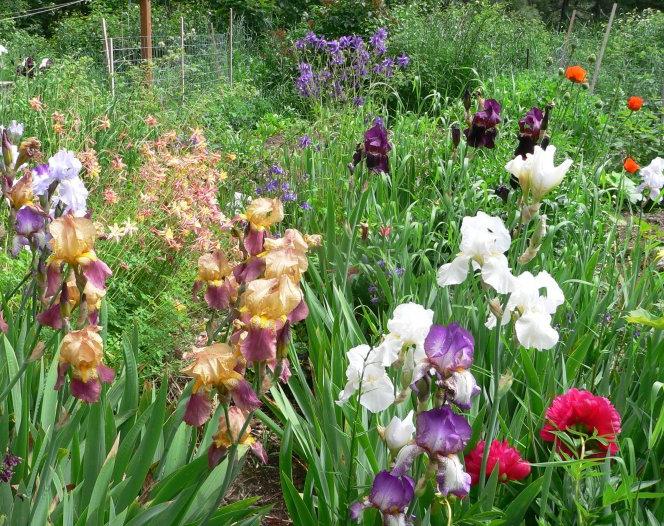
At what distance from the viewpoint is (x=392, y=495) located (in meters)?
1.25

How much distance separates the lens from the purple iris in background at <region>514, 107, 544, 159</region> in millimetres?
2576

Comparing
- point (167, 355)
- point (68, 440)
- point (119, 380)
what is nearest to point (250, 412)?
point (68, 440)

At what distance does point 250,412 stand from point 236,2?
1437 cm

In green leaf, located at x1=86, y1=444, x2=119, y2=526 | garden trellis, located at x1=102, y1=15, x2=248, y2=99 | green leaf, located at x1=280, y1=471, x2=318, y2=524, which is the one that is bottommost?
garden trellis, located at x1=102, y1=15, x2=248, y2=99

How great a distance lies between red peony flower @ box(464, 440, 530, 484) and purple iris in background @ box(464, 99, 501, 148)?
164 centimetres

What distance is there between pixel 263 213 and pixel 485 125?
5.43 feet

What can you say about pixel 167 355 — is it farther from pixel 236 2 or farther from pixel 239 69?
pixel 236 2

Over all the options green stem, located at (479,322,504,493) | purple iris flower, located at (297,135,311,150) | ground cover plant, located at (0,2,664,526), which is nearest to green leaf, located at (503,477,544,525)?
ground cover plant, located at (0,2,664,526)

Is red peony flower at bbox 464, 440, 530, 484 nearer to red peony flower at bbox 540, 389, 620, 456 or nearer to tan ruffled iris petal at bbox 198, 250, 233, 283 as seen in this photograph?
red peony flower at bbox 540, 389, 620, 456

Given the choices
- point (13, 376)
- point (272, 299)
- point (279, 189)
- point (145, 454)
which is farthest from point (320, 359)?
point (279, 189)

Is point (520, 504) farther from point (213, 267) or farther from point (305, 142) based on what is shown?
point (305, 142)

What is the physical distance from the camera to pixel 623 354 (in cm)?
260

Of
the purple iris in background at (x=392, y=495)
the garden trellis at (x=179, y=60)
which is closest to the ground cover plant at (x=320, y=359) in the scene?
the purple iris in background at (x=392, y=495)

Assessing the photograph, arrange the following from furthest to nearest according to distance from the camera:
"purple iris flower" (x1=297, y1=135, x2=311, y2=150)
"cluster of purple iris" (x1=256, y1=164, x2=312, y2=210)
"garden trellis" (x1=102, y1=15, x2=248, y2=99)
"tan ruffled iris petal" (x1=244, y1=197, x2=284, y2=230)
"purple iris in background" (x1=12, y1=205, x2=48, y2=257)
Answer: "garden trellis" (x1=102, y1=15, x2=248, y2=99)
"purple iris flower" (x1=297, y1=135, x2=311, y2=150)
"cluster of purple iris" (x1=256, y1=164, x2=312, y2=210)
"purple iris in background" (x1=12, y1=205, x2=48, y2=257)
"tan ruffled iris petal" (x1=244, y1=197, x2=284, y2=230)
